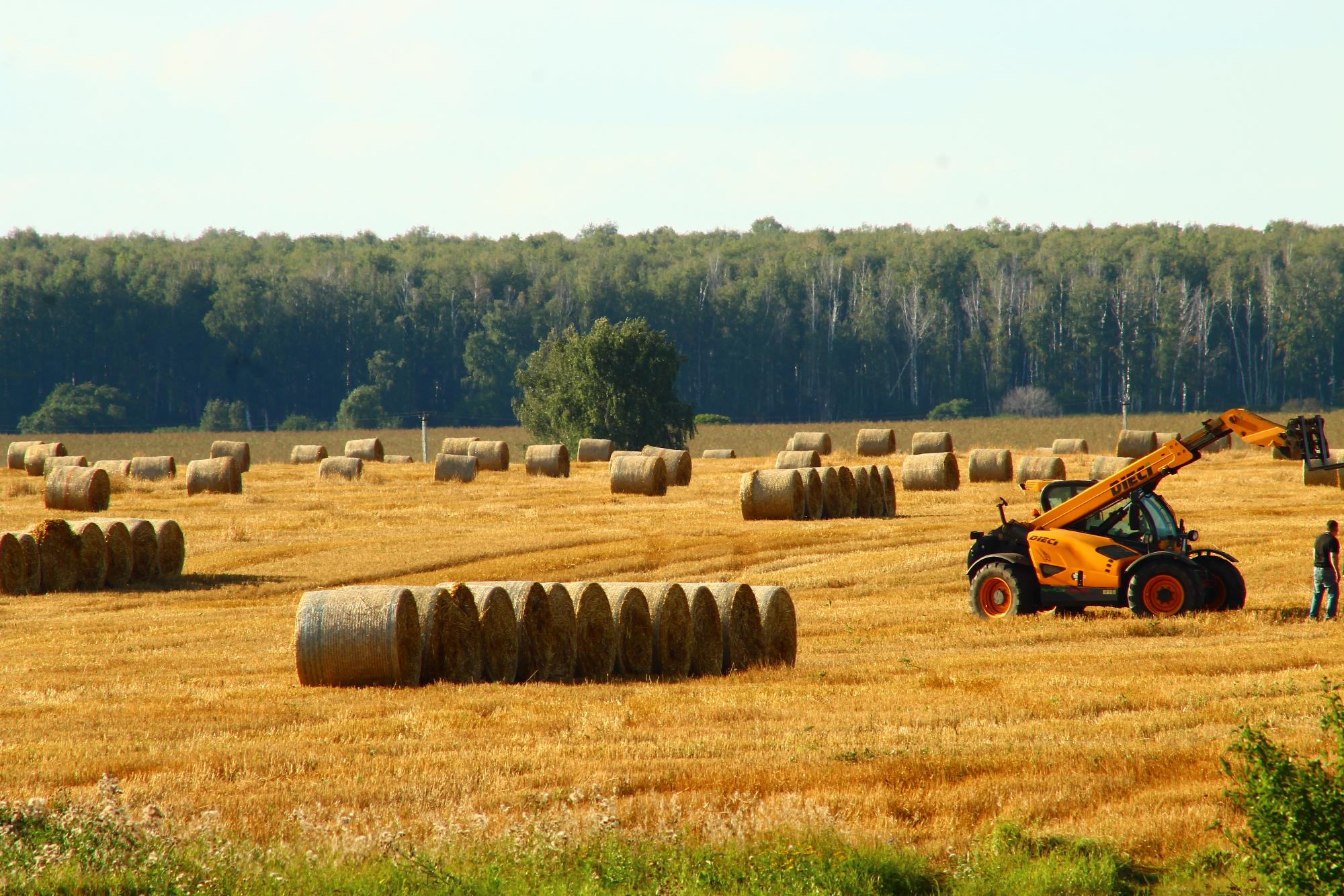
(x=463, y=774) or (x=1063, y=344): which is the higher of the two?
(x=1063, y=344)

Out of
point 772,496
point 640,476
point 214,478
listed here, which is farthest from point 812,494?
point 214,478

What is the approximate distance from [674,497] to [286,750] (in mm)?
28403

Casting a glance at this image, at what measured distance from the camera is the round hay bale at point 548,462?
1916 inches

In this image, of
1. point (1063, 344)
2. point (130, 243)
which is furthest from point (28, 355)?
point (1063, 344)

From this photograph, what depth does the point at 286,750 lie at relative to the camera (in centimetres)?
1148

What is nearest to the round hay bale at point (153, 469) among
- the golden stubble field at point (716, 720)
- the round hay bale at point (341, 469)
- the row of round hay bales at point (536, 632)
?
the round hay bale at point (341, 469)

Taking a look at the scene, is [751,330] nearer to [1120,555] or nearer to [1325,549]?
[1120,555]

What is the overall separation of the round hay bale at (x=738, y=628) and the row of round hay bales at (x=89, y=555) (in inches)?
473

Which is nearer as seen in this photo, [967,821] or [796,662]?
[967,821]

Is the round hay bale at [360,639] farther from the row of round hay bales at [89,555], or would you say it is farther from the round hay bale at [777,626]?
the row of round hay bales at [89,555]

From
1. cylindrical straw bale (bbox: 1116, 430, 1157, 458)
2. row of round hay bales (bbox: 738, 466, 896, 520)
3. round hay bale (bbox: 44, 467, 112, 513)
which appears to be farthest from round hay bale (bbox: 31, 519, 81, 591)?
cylindrical straw bale (bbox: 1116, 430, 1157, 458)

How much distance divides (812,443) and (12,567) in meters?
37.2

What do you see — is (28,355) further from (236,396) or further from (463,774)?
(463,774)

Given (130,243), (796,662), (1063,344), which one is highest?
(130,243)
